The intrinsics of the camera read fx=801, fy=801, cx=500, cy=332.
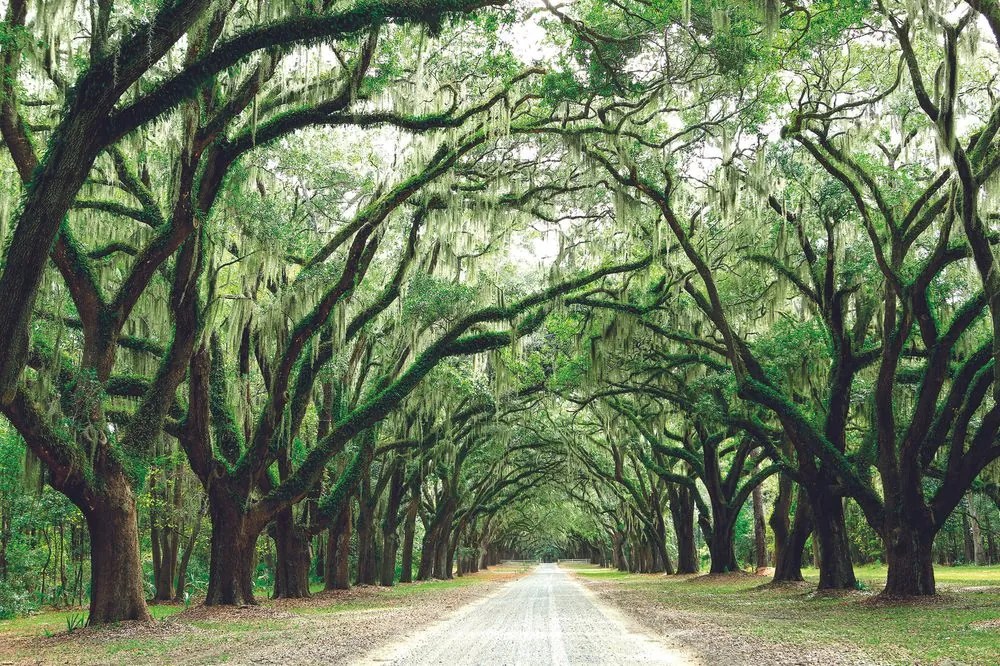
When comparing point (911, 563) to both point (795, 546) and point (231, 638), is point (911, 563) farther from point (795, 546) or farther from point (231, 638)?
point (231, 638)

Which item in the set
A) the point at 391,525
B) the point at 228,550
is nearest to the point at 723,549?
the point at 391,525

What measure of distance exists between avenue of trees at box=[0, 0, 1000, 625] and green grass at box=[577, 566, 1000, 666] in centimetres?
133

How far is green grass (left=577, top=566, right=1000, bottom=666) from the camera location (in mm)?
7848

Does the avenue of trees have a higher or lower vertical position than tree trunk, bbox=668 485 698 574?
higher

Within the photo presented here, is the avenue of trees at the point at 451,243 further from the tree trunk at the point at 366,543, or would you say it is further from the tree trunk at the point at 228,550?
the tree trunk at the point at 366,543

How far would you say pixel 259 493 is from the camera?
16422 millimetres

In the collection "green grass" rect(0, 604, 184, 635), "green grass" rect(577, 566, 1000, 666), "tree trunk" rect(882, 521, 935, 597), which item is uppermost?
"tree trunk" rect(882, 521, 935, 597)

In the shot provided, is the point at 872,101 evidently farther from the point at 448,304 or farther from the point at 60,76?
the point at 60,76

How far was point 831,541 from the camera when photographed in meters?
17.1

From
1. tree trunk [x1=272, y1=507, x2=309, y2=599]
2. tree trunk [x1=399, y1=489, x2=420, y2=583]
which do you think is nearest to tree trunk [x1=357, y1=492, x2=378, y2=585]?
tree trunk [x1=399, y1=489, x2=420, y2=583]

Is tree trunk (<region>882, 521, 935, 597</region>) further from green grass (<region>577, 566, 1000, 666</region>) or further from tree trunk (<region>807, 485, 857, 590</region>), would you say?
tree trunk (<region>807, 485, 857, 590</region>)

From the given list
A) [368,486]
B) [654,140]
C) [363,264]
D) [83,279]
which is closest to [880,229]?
[654,140]

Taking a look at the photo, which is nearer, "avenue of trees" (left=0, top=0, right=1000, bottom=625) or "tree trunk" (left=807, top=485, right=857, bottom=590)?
"avenue of trees" (left=0, top=0, right=1000, bottom=625)

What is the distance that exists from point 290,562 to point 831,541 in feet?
40.5
